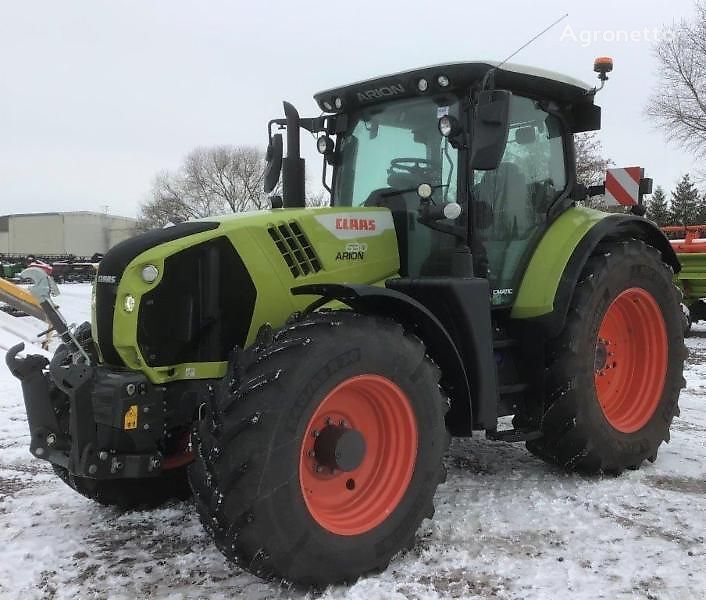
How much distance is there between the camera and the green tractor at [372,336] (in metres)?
2.97

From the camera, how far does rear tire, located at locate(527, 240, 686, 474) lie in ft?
14.2

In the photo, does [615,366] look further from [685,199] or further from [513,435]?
[685,199]

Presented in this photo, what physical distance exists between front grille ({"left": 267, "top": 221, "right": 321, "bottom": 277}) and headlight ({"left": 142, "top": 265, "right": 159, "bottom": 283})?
0.63 metres

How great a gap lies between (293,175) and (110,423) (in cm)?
218

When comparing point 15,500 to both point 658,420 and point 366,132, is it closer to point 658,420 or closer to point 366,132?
point 366,132

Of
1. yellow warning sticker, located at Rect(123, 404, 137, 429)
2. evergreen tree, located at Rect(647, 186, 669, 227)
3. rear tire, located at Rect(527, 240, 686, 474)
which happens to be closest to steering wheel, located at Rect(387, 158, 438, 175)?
rear tire, located at Rect(527, 240, 686, 474)

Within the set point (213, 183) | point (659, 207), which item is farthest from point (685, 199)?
point (213, 183)

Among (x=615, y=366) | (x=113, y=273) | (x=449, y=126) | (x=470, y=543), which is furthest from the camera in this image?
(x=615, y=366)

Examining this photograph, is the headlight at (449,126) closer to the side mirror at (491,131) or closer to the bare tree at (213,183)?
the side mirror at (491,131)

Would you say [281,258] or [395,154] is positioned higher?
[395,154]

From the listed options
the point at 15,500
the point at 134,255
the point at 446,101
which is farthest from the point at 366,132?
the point at 15,500

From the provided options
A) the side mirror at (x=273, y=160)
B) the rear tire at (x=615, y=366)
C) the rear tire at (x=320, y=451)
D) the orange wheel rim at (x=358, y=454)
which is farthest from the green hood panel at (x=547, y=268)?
the side mirror at (x=273, y=160)

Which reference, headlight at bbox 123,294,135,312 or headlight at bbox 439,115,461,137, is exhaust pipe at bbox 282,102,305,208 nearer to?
headlight at bbox 439,115,461,137

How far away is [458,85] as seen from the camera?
407cm
